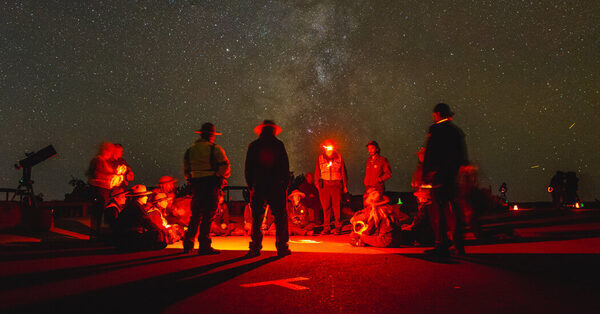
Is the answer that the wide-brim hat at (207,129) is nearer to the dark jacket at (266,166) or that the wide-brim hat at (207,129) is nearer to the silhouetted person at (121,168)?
the dark jacket at (266,166)

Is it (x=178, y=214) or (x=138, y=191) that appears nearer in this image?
(x=138, y=191)

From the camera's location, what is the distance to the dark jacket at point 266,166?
575 centimetres

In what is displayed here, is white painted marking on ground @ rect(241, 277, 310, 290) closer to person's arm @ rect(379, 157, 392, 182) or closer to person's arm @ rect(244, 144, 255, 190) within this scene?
person's arm @ rect(244, 144, 255, 190)

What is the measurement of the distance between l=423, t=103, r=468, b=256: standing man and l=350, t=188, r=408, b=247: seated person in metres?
1.02

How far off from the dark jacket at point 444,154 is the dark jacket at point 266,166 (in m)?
2.02

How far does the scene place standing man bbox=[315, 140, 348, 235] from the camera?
9.34m

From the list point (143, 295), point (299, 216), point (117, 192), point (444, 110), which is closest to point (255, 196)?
point (143, 295)

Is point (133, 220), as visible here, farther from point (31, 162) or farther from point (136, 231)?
point (31, 162)

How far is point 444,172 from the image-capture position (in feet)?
16.5

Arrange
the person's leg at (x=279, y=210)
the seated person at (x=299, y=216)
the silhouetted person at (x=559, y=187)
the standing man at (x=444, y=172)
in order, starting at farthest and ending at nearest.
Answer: the silhouetted person at (x=559, y=187) < the seated person at (x=299, y=216) < the person's leg at (x=279, y=210) < the standing man at (x=444, y=172)

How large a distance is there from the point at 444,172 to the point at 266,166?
247cm

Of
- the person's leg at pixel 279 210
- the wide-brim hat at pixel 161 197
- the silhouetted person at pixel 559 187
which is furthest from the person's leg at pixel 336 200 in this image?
the silhouetted person at pixel 559 187

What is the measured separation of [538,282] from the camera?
132 inches

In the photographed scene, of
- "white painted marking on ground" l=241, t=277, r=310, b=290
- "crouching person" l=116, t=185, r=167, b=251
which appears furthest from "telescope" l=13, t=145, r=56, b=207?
"white painted marking on ground" l=241, t=277, r=310, b=290
